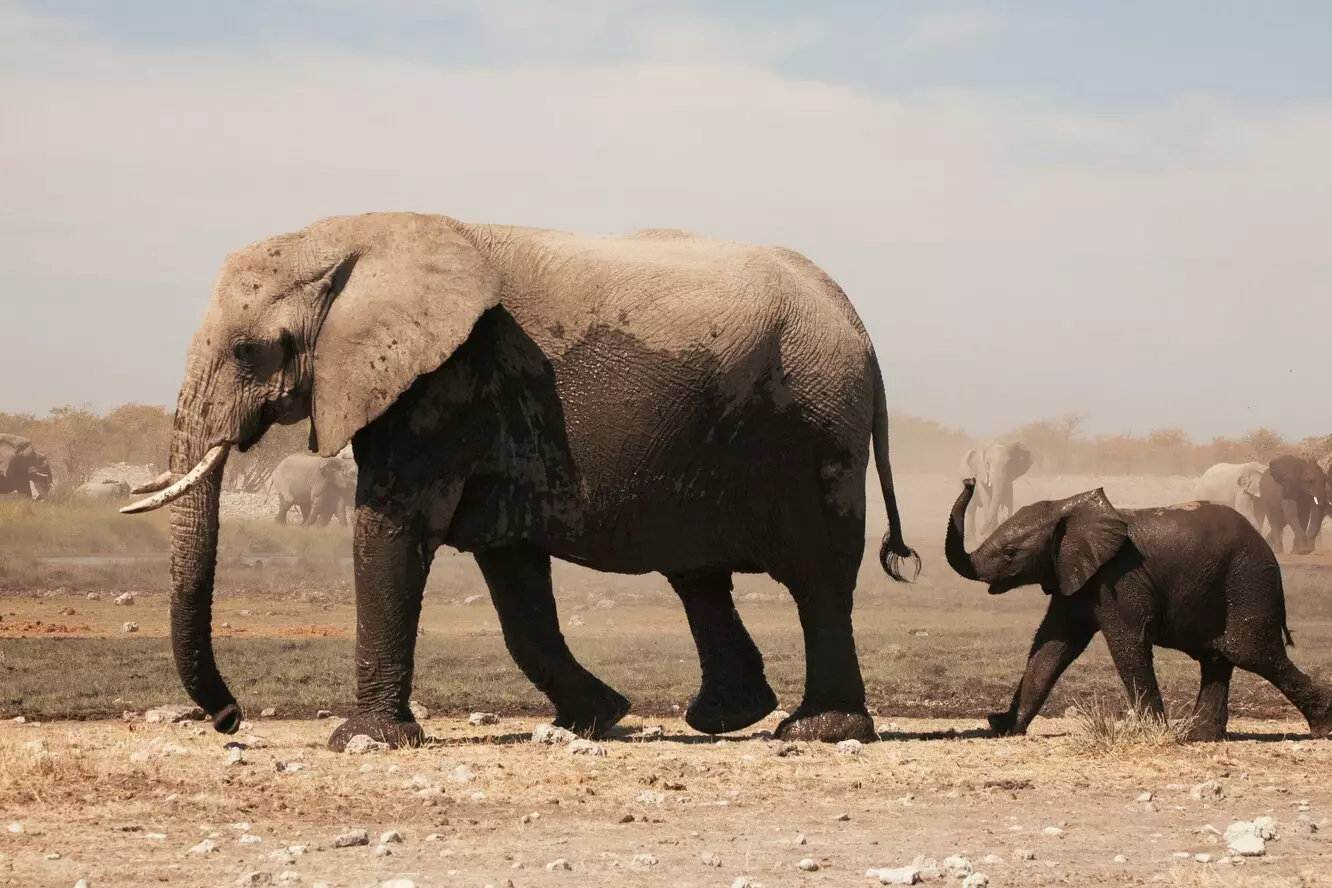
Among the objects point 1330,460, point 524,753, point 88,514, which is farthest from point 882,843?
point 1330,460

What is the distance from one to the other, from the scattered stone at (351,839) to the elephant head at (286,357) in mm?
3325

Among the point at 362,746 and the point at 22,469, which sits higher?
the point at 362,746

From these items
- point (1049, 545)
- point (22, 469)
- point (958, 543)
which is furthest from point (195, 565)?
point (22, 469)

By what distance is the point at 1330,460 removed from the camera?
50188mm

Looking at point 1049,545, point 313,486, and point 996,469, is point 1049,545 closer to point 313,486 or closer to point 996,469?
point 313,486

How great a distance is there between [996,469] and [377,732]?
49749mm

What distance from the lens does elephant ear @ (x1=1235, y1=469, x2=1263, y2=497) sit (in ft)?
168

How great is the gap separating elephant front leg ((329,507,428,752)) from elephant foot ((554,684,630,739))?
1.36 metres

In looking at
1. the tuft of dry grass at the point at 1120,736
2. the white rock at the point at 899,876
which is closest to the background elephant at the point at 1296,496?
the tuft of dry grass at the point at 1120,736

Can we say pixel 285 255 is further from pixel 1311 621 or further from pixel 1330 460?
pixel 1330 460

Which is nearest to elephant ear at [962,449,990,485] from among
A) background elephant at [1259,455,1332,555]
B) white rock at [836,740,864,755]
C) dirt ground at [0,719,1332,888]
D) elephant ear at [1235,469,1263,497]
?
elephant ear at [1235,469,1263,497]

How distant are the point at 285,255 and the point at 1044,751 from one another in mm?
5678

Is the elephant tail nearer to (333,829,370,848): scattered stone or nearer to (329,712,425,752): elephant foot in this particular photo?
(329,712,425,752): elephant foot

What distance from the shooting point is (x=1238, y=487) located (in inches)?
2050
